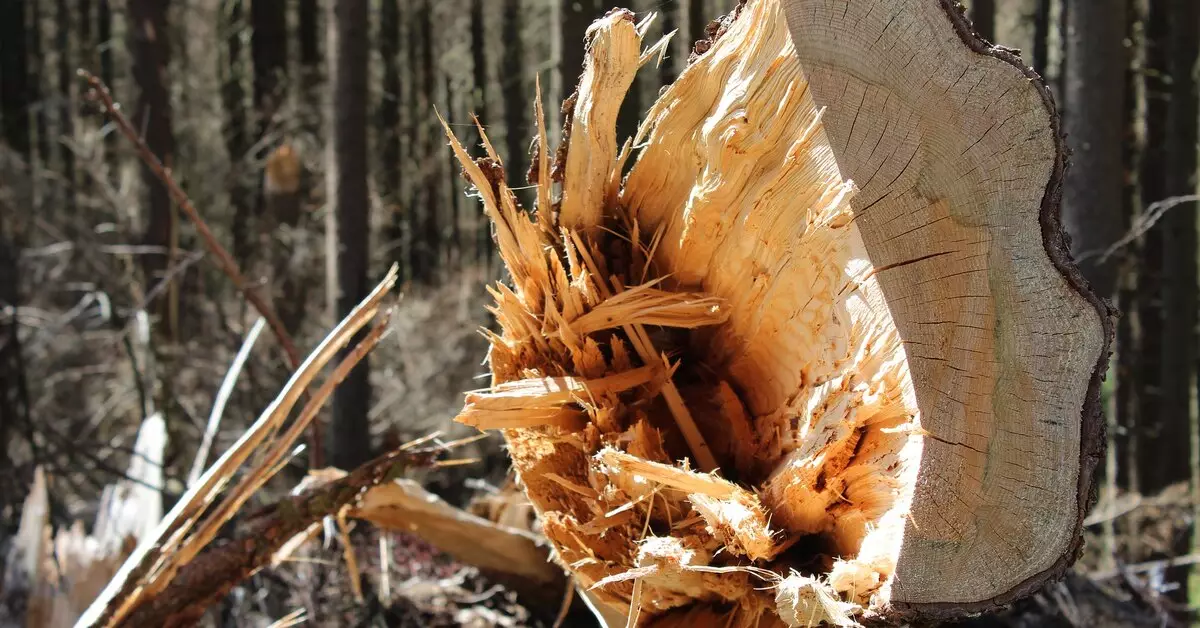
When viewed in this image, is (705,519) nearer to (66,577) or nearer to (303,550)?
(66,577)

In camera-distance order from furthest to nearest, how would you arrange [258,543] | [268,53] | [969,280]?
[268,53], [258,543], [969,280]

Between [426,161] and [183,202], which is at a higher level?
[426,161]

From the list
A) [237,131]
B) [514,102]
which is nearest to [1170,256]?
[514,102]

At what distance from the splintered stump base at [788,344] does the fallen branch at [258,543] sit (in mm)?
796

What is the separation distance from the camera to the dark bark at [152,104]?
20.6 feet

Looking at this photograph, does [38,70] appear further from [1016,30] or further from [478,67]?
[1016,30]

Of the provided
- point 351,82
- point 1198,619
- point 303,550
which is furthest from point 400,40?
point 1198,619

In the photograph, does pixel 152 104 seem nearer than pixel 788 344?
No

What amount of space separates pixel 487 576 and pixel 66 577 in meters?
1.54

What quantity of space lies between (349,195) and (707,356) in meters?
3.82

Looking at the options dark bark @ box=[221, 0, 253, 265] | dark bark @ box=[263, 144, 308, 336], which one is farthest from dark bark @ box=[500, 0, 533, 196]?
dark bark @ box=[221, 0, 253, 265]

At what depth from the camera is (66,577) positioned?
9.80 feet

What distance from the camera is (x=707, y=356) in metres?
2.18

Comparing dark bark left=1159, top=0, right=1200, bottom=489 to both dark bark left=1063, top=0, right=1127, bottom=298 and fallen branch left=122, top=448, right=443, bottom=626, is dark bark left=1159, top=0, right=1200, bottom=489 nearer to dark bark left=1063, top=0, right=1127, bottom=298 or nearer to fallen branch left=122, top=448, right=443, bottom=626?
dark bark left=1063, top=0, right=1127, bottom=298
